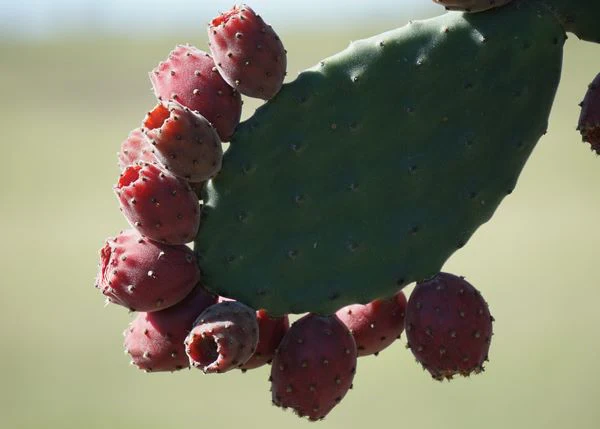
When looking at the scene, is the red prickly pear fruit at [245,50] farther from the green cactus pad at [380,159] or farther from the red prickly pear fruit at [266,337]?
the red prickly pear fruit at [266,337]

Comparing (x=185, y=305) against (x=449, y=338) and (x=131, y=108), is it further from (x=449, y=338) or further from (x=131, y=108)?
(x=131, y=108)

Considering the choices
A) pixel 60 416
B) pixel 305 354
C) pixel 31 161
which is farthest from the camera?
pixel 31 161

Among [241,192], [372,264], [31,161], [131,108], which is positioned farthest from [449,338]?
[131,108]

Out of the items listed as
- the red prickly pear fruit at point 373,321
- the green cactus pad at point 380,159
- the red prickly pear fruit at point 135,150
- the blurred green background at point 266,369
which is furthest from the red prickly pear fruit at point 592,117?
the blurred green background at point 266,369

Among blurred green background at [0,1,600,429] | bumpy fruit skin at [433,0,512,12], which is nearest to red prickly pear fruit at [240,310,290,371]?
bumpy fruit skin at [433,0,512,12]

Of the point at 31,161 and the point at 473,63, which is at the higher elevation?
the point at 473,63

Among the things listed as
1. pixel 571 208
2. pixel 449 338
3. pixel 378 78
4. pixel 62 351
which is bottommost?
pixel 571 208

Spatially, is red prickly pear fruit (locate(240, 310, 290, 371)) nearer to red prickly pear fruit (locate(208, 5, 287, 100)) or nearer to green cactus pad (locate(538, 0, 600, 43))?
red prickly pear fruit (locate(208, 5, 287, 100))
